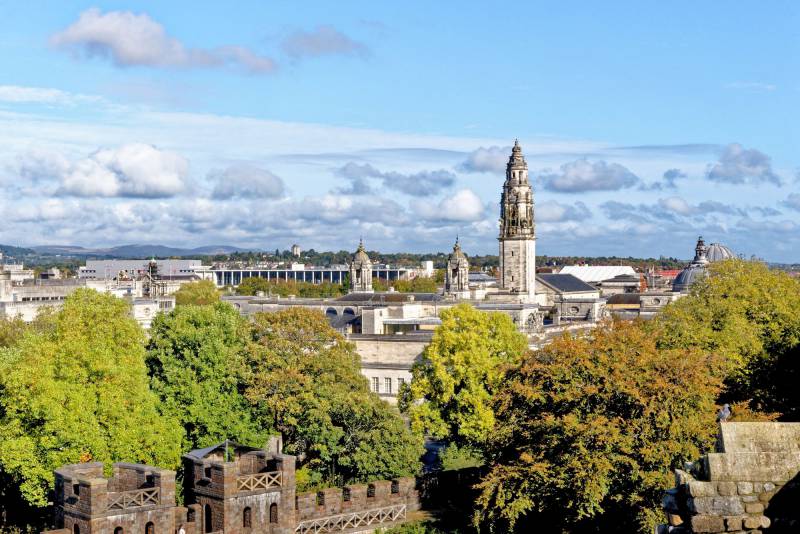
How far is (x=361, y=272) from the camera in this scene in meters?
136

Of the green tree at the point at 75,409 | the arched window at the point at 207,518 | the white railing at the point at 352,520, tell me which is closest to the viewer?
the arched window at the point at 207,518

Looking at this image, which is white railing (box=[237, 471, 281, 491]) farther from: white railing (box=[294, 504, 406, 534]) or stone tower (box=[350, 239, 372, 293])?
stone tower (box=[350, 239, 372, 293])

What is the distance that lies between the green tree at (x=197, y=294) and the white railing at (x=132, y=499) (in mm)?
90057

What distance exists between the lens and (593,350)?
119 feet

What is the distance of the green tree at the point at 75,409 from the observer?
37.7 m

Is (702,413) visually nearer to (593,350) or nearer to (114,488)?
(593,350)

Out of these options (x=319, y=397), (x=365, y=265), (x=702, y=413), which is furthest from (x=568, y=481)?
(x=365, y=265)

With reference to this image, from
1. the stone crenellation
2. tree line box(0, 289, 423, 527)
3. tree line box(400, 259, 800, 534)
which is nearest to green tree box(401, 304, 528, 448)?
tree line box(0, 289, 423, 527)

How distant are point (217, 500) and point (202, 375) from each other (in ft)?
41.1

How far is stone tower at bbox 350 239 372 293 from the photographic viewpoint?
443ft

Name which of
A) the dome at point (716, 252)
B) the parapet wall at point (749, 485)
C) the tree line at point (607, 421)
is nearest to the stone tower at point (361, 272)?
the dome at point (716, 252)

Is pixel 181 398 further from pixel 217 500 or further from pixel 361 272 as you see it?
pixel 361 272

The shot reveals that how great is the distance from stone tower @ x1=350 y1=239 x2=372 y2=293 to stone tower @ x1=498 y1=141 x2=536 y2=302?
16.7 meters

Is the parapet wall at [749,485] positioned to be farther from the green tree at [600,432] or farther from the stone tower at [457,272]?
the stone tower at [457,272]
